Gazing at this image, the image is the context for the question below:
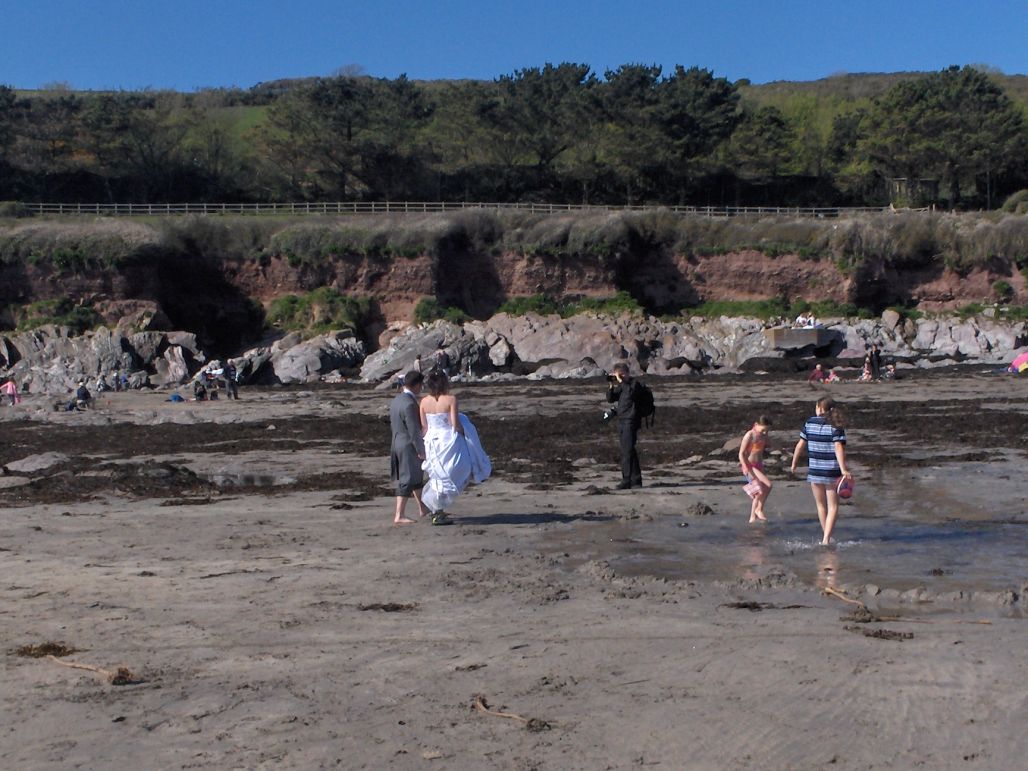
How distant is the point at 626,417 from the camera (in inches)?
562

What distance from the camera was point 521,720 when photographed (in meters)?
5.93

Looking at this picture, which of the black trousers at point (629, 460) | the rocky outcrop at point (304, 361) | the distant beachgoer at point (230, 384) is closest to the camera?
the black trousers at point (629, 460)

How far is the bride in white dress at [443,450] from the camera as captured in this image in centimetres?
1178

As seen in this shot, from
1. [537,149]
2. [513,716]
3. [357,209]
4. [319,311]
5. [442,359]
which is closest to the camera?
[513,716]

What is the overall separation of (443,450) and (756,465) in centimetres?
323

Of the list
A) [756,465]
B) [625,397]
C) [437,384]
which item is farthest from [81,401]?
[756,465]

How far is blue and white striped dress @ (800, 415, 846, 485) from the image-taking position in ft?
35.8


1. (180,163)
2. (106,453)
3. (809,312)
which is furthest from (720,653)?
(180,163)

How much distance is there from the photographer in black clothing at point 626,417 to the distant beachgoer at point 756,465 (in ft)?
7.21

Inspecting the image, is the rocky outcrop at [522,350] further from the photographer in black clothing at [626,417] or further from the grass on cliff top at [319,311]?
the photographer in black clothing at [626,417]

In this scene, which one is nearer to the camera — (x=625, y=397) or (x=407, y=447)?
(x=407, y=447)

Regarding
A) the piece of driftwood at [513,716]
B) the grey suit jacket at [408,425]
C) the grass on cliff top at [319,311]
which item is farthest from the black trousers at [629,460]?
the grass on cliff top at [319,311]

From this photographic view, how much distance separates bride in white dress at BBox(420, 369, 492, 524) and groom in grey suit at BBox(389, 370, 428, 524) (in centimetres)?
14

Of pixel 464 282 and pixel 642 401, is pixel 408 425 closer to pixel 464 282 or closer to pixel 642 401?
pixel 642 401
